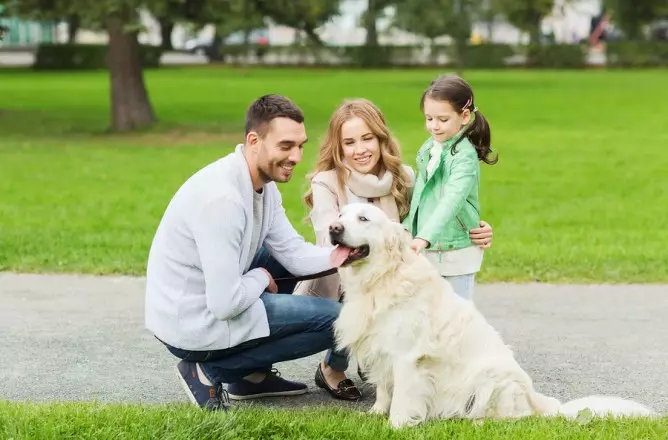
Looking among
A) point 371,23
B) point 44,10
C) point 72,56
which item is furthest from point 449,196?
point 72,56

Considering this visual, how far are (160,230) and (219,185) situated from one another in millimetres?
467

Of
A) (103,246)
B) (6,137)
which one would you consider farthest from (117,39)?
(103,246)

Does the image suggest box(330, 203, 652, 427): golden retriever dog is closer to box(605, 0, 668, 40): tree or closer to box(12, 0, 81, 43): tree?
box(12, 0, 81, 43): tree

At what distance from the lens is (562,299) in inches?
320

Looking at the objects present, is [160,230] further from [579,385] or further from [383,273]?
[579,385]

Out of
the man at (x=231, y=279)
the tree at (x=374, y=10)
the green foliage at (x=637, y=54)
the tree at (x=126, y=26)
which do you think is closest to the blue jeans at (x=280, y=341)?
the man at (x=231, y=279)

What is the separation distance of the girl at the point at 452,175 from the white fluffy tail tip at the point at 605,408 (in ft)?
3.16

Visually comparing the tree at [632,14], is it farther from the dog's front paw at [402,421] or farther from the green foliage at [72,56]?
the dog's front paw at [402,421]

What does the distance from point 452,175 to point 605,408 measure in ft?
4.78

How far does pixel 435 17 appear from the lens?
1812 inches

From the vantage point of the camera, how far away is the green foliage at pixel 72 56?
58.0 metres

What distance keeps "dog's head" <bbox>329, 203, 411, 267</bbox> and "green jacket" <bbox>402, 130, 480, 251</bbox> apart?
0.44 metres

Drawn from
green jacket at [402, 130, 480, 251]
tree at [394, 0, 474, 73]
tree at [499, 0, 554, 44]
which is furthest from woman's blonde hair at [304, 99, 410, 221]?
tree at [499, 0, 554, 44]

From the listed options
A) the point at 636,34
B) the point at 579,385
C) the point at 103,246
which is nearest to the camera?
the point at 579,385
